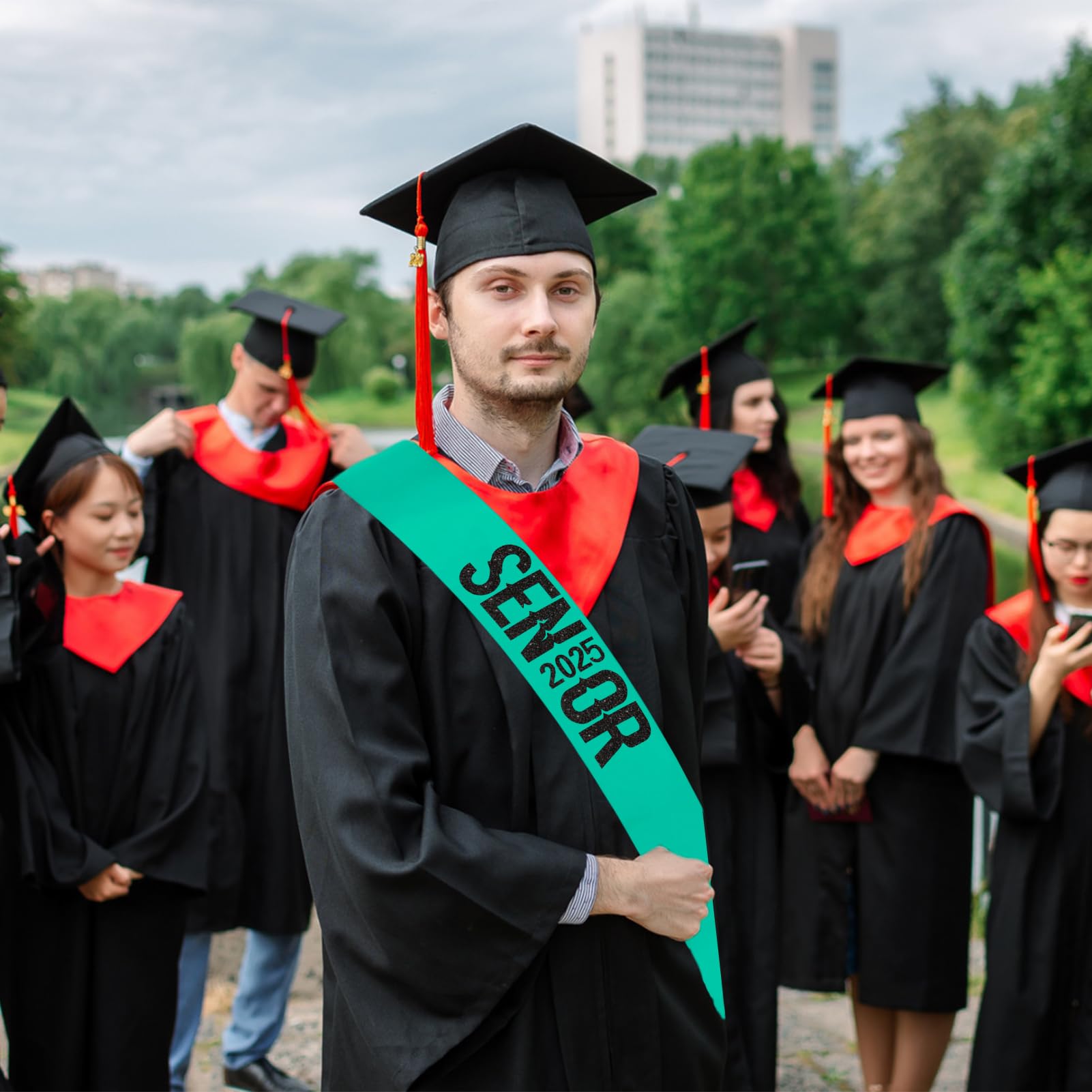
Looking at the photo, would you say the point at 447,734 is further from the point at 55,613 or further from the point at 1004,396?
the point at 1004,396

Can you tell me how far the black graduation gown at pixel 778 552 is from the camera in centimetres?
400

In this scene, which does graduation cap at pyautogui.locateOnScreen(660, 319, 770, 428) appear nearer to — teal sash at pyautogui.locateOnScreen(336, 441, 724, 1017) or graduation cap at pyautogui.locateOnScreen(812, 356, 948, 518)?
graduation cap at pyautogui.locateOnScreen(812, 356, 948, 518)

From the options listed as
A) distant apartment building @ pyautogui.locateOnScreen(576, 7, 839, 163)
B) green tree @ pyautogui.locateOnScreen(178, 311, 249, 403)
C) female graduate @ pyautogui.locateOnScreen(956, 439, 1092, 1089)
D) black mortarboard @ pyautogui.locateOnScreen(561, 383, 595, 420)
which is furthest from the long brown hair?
distant apartment building @ pyautogui.locateOnScreen(576, 7, 839, 163)

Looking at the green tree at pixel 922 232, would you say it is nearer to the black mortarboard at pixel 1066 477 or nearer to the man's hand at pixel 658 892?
the black mortarboard at pixel 1066 477

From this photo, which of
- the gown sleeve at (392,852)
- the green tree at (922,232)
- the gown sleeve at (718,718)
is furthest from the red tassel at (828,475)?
the green tree at (922,232)

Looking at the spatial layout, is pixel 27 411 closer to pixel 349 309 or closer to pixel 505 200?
pixel 505 200

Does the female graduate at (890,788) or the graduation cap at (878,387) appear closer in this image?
the female graduate at (890,788)

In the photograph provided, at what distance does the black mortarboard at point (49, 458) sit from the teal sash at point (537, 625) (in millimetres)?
1732

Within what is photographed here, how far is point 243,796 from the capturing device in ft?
13.3

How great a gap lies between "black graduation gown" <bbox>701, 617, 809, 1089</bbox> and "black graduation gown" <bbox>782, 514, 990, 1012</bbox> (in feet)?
1.37

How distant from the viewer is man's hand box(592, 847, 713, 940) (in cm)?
178

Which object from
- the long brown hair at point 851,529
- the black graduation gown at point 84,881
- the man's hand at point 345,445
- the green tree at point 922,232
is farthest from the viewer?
the green tree at point 922,232

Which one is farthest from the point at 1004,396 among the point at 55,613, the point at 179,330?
the point at 55,613

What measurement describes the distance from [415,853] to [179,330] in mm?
7698
